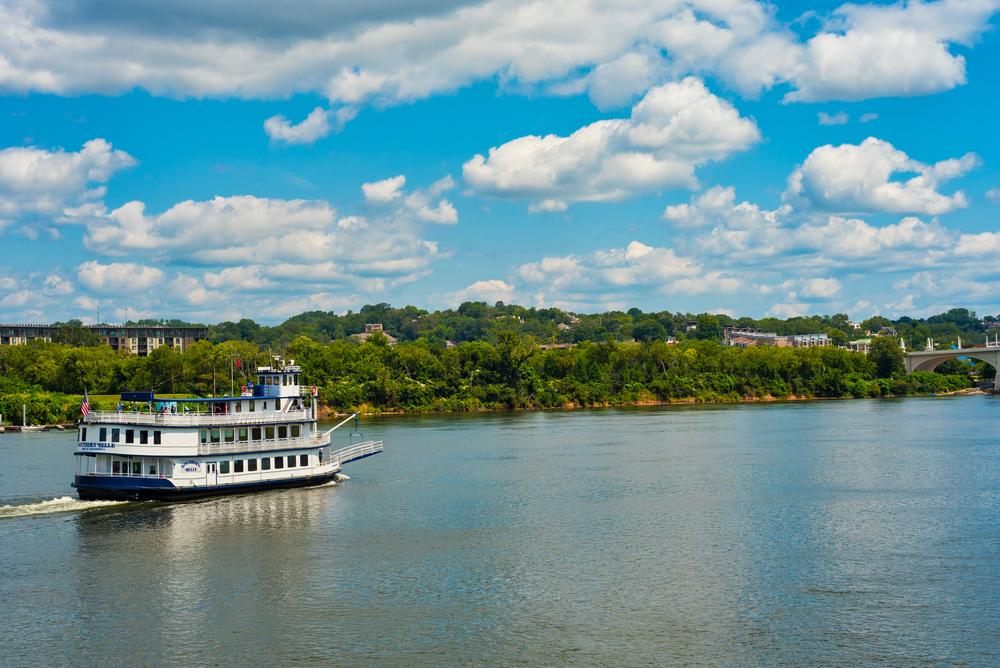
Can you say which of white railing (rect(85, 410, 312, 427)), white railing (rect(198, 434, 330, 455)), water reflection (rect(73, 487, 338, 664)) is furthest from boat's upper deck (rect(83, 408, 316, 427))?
water reflection (rect(73, 487, 338, 664))

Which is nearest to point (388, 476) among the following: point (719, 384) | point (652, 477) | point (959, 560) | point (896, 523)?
point (652, 477)

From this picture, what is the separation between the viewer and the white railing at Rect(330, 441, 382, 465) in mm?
73275

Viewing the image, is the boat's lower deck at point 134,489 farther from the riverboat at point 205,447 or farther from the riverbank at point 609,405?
the riverbank at point 609,405

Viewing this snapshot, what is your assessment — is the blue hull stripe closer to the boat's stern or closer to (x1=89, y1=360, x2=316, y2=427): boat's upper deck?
the boat's stern

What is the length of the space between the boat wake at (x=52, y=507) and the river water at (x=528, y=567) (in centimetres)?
28

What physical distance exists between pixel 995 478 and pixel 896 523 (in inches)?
800

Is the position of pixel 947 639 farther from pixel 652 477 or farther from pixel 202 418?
pixel 202 418

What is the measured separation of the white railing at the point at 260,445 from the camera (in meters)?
64.2

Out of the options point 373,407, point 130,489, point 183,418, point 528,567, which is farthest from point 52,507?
point 373,407

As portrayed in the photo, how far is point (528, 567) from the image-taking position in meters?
46.2

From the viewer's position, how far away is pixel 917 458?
82.1m

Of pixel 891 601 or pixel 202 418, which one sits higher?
pixel 202 418

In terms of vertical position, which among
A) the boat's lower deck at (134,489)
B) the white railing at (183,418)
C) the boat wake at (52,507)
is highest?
the white railing at (183,418)

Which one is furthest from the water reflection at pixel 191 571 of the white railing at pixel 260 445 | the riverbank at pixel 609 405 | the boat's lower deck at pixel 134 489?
the riverbank at pixel 609 405
